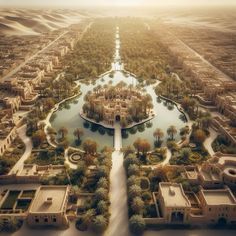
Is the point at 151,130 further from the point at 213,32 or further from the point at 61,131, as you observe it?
the point at 213,32

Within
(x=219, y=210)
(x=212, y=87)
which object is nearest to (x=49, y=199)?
(x=219, y=210)

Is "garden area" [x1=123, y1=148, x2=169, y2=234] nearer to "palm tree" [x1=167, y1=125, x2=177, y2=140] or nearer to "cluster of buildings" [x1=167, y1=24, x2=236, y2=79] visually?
"palm tree" [x1=167, y1=125, x2=177, y2=140]

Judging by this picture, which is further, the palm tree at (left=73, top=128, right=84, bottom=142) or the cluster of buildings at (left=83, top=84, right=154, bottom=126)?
the cluster of buildings at (left=83, top=84, right=154, bottom=126)

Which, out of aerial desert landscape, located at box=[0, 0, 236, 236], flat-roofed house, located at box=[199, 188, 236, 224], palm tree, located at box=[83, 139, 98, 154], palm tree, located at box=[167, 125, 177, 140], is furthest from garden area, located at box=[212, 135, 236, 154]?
palm tree, located at box=[83, 139, 98, 154]

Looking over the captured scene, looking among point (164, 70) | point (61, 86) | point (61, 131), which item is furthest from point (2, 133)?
point (164, 70)

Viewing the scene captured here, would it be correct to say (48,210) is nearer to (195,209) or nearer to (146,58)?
(195,209)

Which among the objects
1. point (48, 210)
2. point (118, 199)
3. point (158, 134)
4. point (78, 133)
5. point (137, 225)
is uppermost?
point (158, 134)

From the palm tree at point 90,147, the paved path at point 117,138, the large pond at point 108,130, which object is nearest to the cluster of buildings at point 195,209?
the palm tree at point 90,147
